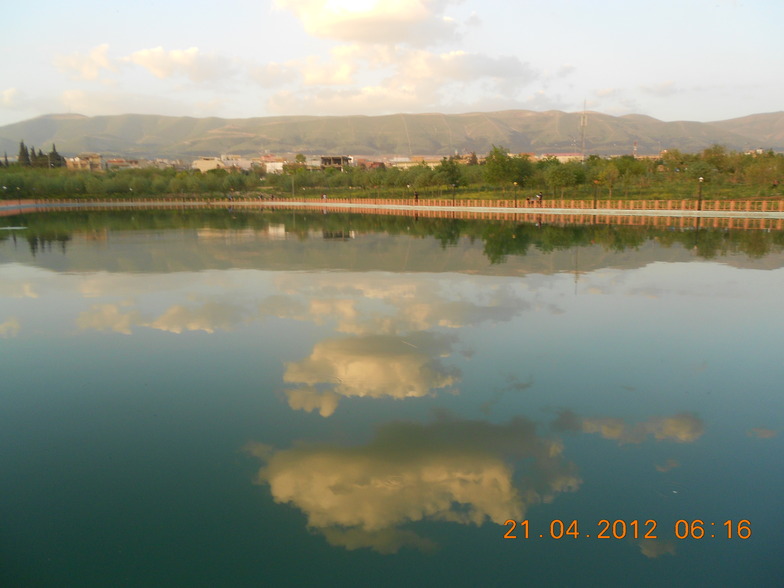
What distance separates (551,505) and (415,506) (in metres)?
1.32

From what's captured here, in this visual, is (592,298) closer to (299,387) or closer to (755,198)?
(299,387)

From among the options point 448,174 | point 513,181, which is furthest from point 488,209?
point 448,174

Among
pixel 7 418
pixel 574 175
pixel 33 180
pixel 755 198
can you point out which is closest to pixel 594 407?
pixel 7 418

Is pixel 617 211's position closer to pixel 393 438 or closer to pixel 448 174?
pixel 448 174

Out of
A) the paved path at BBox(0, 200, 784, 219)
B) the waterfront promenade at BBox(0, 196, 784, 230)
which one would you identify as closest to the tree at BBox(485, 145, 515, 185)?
the waterfront promenade at BBox(0, 196, 784, 230)

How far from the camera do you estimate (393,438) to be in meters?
7.05
